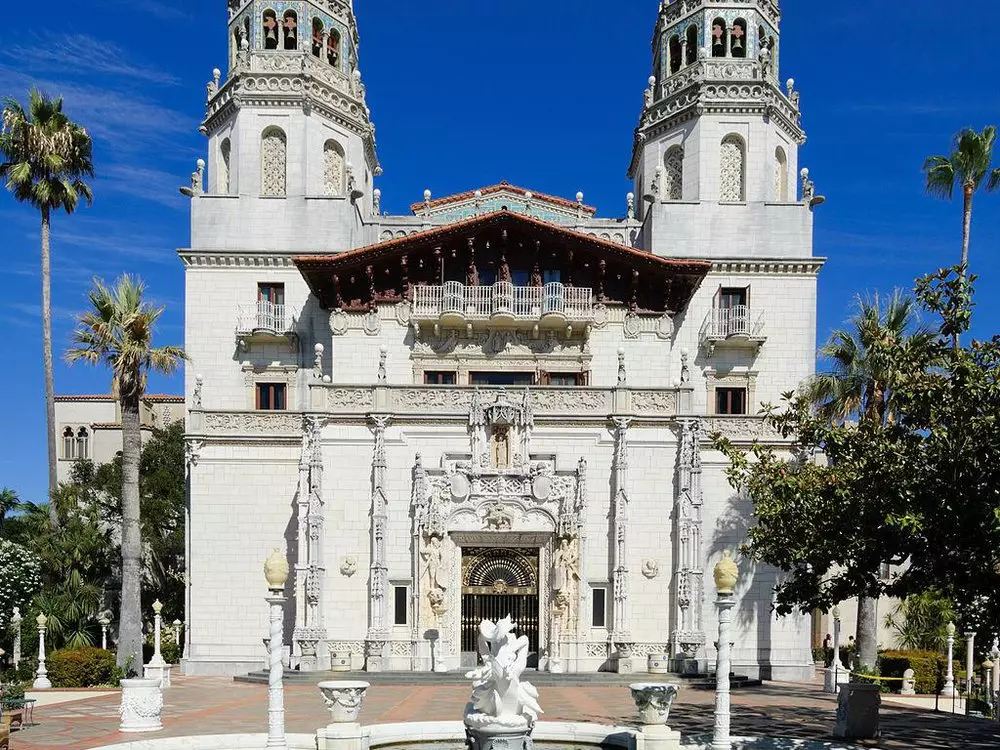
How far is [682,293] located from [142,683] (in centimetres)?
2302

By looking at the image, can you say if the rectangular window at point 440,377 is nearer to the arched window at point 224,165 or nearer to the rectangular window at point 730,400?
the rectangular window at point 730,400

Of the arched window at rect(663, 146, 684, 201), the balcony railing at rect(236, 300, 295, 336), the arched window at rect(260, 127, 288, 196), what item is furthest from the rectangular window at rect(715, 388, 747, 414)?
the arched window at rect(260, 127, 288, 196)

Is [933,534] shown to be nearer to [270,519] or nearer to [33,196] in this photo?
[270,519]

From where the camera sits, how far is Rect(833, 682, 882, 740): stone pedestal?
19953 mm

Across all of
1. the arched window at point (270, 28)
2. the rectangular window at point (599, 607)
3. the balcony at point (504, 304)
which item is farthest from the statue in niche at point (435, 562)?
the arched window at point (270, 28)

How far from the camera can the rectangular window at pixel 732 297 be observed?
123ft

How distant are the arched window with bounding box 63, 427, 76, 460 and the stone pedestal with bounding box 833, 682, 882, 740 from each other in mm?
53531

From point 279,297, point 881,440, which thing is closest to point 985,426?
point 881,440

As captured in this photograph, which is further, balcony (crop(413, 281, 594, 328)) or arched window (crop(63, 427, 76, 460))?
arched window (crop(63, 427, 76, 460))

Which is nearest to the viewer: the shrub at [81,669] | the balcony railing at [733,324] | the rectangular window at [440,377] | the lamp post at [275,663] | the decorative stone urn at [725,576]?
the lamp post at [275,663]

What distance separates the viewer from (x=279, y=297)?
124 feet

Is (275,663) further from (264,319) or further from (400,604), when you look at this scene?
(264,319)

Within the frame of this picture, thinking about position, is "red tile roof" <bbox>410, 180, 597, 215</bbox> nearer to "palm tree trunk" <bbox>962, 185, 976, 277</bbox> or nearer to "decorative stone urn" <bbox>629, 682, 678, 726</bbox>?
"palm tree trunk" <bbox>962, 185, 976, 277</bbox>

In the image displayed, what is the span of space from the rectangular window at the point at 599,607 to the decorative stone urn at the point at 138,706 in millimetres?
15704
